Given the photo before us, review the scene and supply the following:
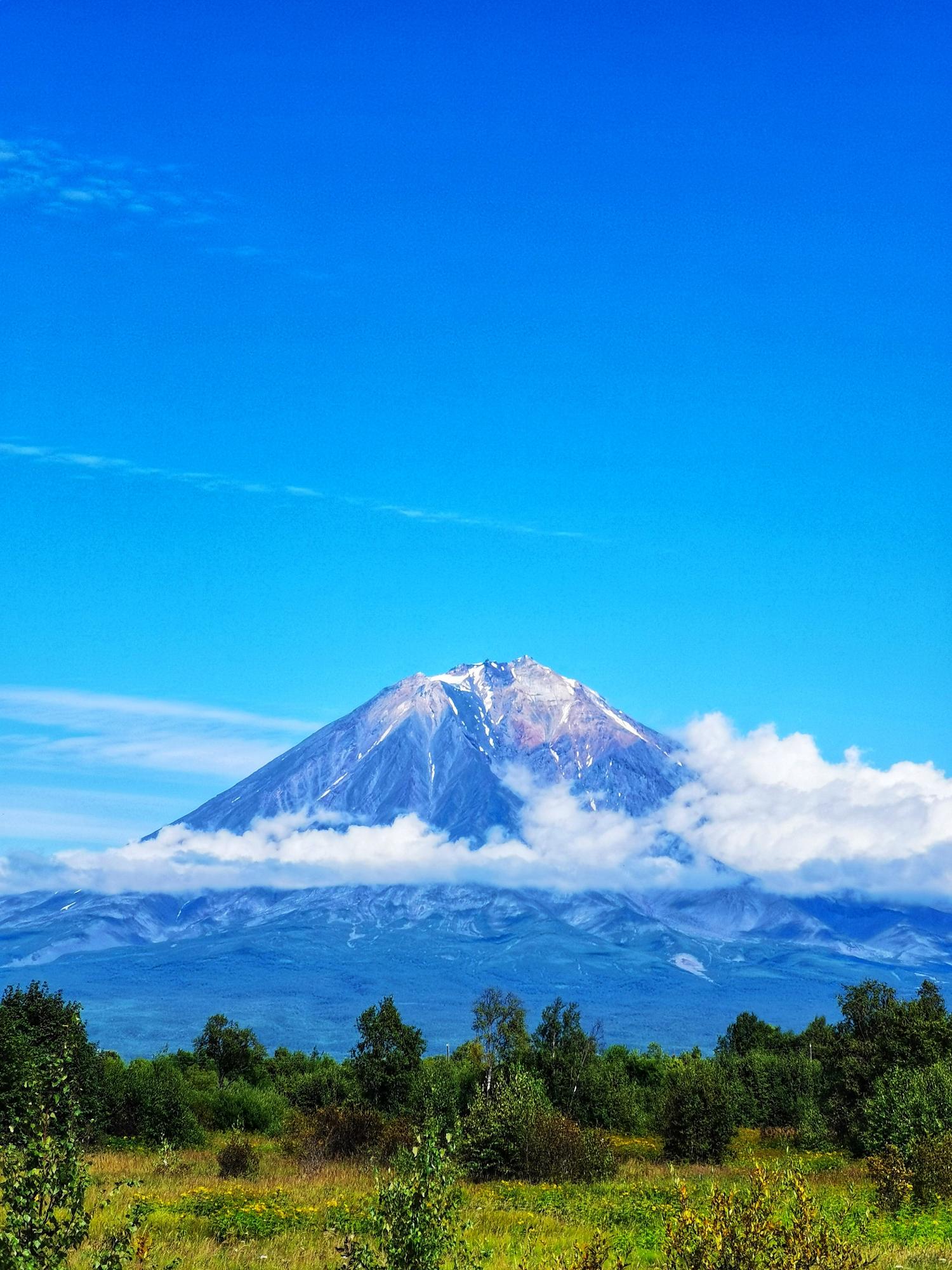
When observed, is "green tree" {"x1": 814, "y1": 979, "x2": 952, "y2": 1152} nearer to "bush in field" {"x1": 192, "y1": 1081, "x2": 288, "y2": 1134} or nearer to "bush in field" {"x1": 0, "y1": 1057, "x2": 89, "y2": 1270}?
"bush in field" {"x1": 192, "y1": 1081, "x2": 288, "y2": 1134}

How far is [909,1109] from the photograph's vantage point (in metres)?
42.7

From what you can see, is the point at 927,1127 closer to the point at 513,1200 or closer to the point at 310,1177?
the point at 513,1200

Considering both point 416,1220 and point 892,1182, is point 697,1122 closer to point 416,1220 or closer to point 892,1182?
point 892,1182

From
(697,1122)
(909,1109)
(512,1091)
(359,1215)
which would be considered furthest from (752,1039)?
(359,1215)

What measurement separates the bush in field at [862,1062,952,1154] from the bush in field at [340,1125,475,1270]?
31826 millimetres

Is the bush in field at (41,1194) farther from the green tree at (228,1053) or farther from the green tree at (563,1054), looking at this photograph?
the green tree at (228,1053)

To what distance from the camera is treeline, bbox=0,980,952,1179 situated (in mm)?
39156

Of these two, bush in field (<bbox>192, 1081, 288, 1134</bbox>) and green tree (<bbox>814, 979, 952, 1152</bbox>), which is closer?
green tree (<bbox>814, 979, 952, 1152</bbox>)

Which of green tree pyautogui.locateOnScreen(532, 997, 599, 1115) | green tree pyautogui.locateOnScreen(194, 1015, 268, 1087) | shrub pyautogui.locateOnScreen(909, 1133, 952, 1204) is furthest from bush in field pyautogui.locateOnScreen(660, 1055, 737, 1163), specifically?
green tree pyautogui.locateOnScreen(194, 1015, 268, 1087)

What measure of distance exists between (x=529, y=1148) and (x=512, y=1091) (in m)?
5.40

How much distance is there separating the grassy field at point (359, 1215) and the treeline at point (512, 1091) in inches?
97.5

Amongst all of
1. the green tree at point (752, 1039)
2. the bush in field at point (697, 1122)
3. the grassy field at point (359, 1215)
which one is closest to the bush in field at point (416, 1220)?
the grassy field at point (359, 1215)

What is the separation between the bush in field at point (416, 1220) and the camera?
1159 centimetres

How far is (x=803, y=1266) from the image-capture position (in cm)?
1155
